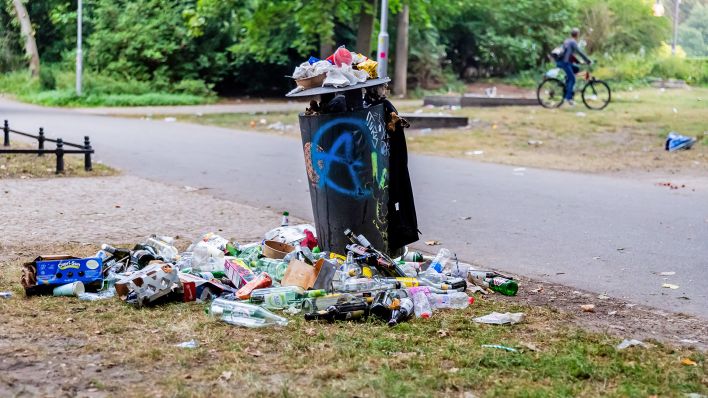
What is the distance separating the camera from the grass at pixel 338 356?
14.5ft

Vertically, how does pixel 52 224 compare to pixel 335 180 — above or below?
below

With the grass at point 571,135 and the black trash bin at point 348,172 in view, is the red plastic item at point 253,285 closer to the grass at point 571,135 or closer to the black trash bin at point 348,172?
the black trash bin at point 348,172

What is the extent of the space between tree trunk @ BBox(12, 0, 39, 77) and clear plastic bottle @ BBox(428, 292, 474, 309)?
3404cm

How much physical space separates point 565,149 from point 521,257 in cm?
986

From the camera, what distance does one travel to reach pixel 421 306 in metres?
5.94

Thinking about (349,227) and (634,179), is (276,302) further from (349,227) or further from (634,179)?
(634,179)

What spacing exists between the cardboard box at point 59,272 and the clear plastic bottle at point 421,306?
2088mm

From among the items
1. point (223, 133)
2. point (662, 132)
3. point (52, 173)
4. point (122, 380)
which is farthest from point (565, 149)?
point (122, 380)

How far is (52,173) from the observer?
13555 millimetres

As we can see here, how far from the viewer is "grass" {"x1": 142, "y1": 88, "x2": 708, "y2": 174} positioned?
16.2 metres

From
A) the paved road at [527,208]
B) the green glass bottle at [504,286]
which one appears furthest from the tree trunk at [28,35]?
the green glass bottle at [504,286]

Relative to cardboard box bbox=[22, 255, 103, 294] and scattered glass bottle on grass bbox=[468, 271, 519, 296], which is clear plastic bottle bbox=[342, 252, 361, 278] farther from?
cardboard box bbox=[22, 255, 103, 294]

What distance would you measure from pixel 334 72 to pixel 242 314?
1903 millimetres

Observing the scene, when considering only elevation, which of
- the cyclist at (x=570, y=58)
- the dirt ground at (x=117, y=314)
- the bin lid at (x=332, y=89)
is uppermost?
the cyclist at (x=570, y=58)
